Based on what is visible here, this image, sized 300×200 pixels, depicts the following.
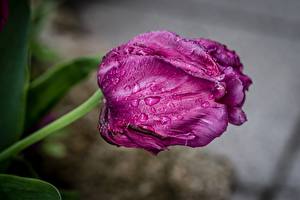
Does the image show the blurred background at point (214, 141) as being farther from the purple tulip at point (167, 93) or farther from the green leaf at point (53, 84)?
the purple tulip at point (167, 93)

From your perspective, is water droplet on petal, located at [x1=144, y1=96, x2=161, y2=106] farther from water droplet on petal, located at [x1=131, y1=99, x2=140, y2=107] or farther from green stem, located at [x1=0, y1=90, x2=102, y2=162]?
green stem, located at [x1=0, y1=90, x2=102, y2=162]

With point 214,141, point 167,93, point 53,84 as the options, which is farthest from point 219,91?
point 214,141

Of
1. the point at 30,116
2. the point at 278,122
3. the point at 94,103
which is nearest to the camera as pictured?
the point at 94,103

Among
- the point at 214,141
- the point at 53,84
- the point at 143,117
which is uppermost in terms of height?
the point at 143,117

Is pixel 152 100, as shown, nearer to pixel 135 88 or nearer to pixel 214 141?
pixel 135 88

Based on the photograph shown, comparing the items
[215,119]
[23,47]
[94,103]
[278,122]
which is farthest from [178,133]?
[278,122]

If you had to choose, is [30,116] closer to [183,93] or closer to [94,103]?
[94,103]

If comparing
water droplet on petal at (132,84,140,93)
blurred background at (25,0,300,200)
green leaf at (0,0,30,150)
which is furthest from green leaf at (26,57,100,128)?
water droplet on petal at (132,84,140,93)
